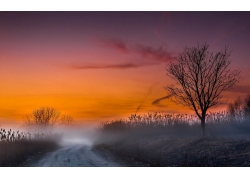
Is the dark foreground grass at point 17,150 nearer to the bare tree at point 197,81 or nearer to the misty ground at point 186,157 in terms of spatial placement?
the misty ground at point 186,157

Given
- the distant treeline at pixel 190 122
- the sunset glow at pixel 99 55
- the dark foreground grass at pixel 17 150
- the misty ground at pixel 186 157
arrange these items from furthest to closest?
1. the distant treeline at pixel 190 122
2. the sunset glow at pixel 99 55
3. the dark foreground grass at pixel 17 150
4. the misty ground at pixel 186 157

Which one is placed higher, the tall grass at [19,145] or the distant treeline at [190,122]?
the distant treeline at [190,122]

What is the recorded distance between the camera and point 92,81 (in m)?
16.7

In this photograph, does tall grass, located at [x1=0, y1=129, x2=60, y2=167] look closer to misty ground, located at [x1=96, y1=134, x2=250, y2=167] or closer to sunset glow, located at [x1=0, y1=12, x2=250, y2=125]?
sunset glow, located at [x1=0, y1=12, x2=250, y2=125]

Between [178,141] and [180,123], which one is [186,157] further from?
[180,123]

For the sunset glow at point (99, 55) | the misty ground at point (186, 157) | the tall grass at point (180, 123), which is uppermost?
the sunset glow at point (99, 55)

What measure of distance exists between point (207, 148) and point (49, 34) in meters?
9.22

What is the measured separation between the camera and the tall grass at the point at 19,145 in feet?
48.6

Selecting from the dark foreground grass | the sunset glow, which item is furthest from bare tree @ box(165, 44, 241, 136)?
the dark foreground grass

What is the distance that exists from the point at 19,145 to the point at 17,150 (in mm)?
1500

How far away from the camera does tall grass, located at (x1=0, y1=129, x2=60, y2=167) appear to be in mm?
14820

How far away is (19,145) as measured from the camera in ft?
59.7

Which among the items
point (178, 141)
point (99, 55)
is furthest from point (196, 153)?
point (99, 55)

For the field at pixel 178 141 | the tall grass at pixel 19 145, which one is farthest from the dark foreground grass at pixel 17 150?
the field at pixel 178 141
